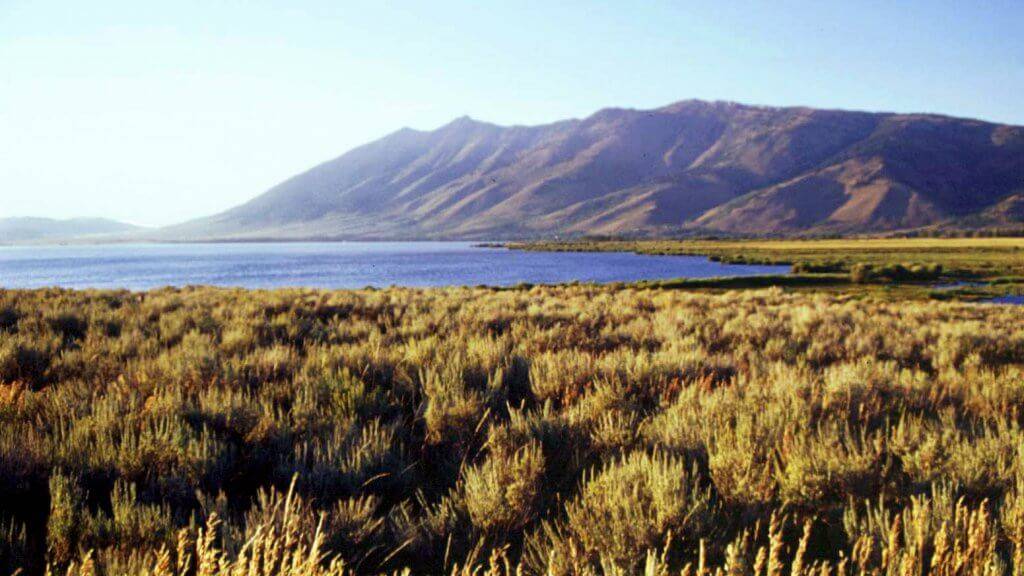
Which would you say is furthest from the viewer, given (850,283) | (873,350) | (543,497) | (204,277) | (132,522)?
(204,277)

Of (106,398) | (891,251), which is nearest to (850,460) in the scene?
(106,398)

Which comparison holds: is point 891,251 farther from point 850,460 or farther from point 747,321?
point 850,460

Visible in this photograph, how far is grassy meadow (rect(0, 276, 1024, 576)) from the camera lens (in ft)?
9.48

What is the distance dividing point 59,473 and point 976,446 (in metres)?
5.81

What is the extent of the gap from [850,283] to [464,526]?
50085 millimetres

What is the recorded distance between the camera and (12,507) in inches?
133

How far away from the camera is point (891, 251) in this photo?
83250 mm

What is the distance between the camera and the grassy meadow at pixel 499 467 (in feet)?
9.48

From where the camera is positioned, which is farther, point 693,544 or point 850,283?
point 850,283

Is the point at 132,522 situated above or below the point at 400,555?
above

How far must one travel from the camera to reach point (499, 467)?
363 centimetres

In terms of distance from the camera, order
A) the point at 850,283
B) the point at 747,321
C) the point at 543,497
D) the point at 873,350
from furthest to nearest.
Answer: the point at 850,283 < the point at 747,321 < the point at 873,350 < the point at 543,497

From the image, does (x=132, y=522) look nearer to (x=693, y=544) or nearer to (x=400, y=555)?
(x=400, y=555)

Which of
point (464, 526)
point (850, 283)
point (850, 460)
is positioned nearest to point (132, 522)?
point (464, 526)
